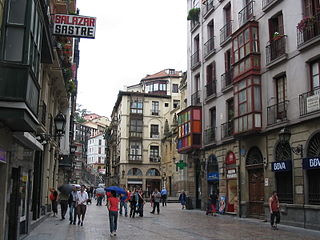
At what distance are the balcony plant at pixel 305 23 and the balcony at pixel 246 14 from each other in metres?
5.34

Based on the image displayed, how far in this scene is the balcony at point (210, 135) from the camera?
1153 inches

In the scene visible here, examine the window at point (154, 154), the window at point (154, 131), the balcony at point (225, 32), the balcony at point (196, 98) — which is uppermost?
the balcony at point (225, 32)

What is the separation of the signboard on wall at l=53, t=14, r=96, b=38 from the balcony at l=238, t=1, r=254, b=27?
40.4 ft

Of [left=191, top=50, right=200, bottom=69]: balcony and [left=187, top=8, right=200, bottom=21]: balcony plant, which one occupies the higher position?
[left=187, top=8, right=200, bottom=21]: balcony plant

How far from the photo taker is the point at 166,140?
6053 cm

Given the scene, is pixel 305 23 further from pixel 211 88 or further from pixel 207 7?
pixel 207 7

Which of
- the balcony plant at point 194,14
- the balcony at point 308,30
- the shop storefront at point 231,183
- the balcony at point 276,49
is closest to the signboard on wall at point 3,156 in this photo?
the balcony at point 308,30

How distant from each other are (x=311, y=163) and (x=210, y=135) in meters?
12.7

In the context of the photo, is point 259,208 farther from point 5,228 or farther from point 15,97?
point 15,97

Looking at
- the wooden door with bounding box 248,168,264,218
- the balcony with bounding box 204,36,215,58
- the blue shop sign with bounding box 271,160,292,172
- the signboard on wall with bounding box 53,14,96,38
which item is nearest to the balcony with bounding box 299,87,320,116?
the blue shop sign with bounding box 271,160,292,172

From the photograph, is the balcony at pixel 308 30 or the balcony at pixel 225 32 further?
the balcony at pixel 225 32

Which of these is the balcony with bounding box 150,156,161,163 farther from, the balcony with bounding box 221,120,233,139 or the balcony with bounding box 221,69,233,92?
the balcony with bounding box 221,69,233,92

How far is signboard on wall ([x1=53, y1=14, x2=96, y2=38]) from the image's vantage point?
1428 cm

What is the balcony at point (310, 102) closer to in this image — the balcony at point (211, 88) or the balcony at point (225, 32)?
the balcony at point (225, 32)
